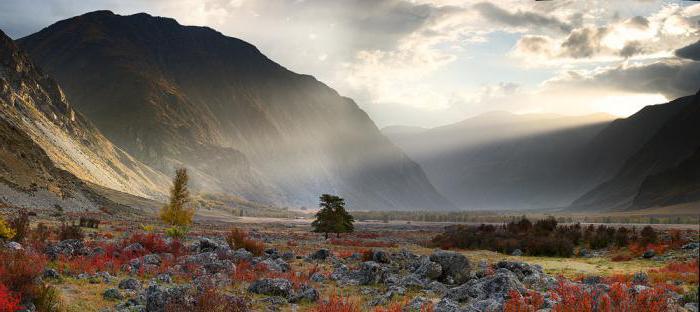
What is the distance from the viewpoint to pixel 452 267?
19.0m

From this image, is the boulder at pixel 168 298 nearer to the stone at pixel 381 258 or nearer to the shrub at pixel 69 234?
the stone at pixel 381 258

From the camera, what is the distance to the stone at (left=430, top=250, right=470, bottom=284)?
61.4 ft

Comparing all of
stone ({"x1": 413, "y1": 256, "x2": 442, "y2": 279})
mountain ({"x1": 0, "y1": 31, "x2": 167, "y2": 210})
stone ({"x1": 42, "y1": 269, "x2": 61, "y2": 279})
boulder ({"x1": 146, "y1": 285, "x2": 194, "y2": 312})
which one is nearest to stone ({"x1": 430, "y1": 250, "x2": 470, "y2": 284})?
stone ({"x1": 413, "y1": 256, "x2": 442, "y2": 279})

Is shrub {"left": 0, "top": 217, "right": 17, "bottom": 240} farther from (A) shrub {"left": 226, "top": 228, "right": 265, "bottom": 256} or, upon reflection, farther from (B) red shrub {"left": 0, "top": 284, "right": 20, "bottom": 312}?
(B) red shrub {"left": 0, "top": 284, "right": 20, "bottom": 312}

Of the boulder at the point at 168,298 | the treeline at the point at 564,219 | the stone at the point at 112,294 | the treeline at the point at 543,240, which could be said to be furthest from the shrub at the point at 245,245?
the treeline at the point at 564,219

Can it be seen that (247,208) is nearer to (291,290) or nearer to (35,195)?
(35,195)

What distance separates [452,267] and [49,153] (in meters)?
91.1

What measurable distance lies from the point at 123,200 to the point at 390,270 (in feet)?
275

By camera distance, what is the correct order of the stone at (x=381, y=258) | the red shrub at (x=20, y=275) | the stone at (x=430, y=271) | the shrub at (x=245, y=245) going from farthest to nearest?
1. the shrub at (x=245, y=245)
2. the stone at (x=381, y=258)
3. the stone at (x=430, y=271)
4. the red shrub at (x=20, y=275)

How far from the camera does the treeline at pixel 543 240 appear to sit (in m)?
33.5

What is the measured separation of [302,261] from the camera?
987 inches

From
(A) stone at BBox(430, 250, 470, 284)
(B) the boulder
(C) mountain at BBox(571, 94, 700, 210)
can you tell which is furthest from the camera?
(C) mountain at BBox(571, 94, 700, 210)

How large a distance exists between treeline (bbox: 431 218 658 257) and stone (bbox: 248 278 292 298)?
2355 centimetres

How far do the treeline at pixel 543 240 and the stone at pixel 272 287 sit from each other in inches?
927
